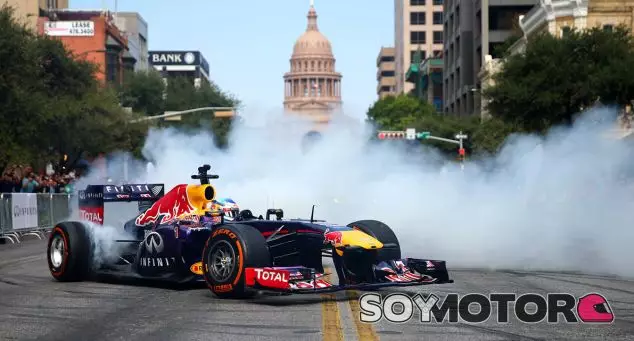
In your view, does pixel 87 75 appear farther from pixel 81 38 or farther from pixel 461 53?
pixel 461 53

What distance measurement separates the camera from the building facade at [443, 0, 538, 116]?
99.0 metres

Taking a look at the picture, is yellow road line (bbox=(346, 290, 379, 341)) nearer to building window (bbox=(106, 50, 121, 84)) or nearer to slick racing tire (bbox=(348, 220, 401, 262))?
slick racing tire (bbox=(348, 220, 401, 262))

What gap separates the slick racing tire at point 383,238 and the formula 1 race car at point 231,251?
0.05 ft

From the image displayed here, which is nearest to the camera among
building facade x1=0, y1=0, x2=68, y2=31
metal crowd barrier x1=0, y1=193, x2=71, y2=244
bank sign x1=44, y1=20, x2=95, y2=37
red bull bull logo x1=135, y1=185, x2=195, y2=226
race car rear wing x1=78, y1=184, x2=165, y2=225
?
red bull bull logo x1=135, y1=185, x2=195, y2=226

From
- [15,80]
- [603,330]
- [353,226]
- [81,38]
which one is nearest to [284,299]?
[353,226]

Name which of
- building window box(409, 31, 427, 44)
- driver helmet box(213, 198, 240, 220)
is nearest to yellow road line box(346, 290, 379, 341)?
driver helmet box(213, 198, 240, 220)

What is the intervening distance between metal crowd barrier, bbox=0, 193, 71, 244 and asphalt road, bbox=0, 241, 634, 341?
1580cm

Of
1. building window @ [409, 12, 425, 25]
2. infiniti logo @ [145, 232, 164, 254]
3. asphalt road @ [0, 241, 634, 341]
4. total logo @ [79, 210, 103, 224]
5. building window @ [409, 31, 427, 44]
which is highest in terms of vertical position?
building window @ [409, 12, 425, 25]

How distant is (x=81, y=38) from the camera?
96.5 m

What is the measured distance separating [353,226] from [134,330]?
534 centimetres

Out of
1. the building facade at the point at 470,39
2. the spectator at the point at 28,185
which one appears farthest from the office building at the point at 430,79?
the spectator at the point at 28,185

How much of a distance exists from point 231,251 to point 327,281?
1.28m

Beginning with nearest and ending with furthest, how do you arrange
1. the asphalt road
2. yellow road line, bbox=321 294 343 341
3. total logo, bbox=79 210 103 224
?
yellow road line, bbox=321 294 343 341, the asphalt road, total logo, bbox=79 210 103 224

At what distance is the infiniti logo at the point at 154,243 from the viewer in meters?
15.8
